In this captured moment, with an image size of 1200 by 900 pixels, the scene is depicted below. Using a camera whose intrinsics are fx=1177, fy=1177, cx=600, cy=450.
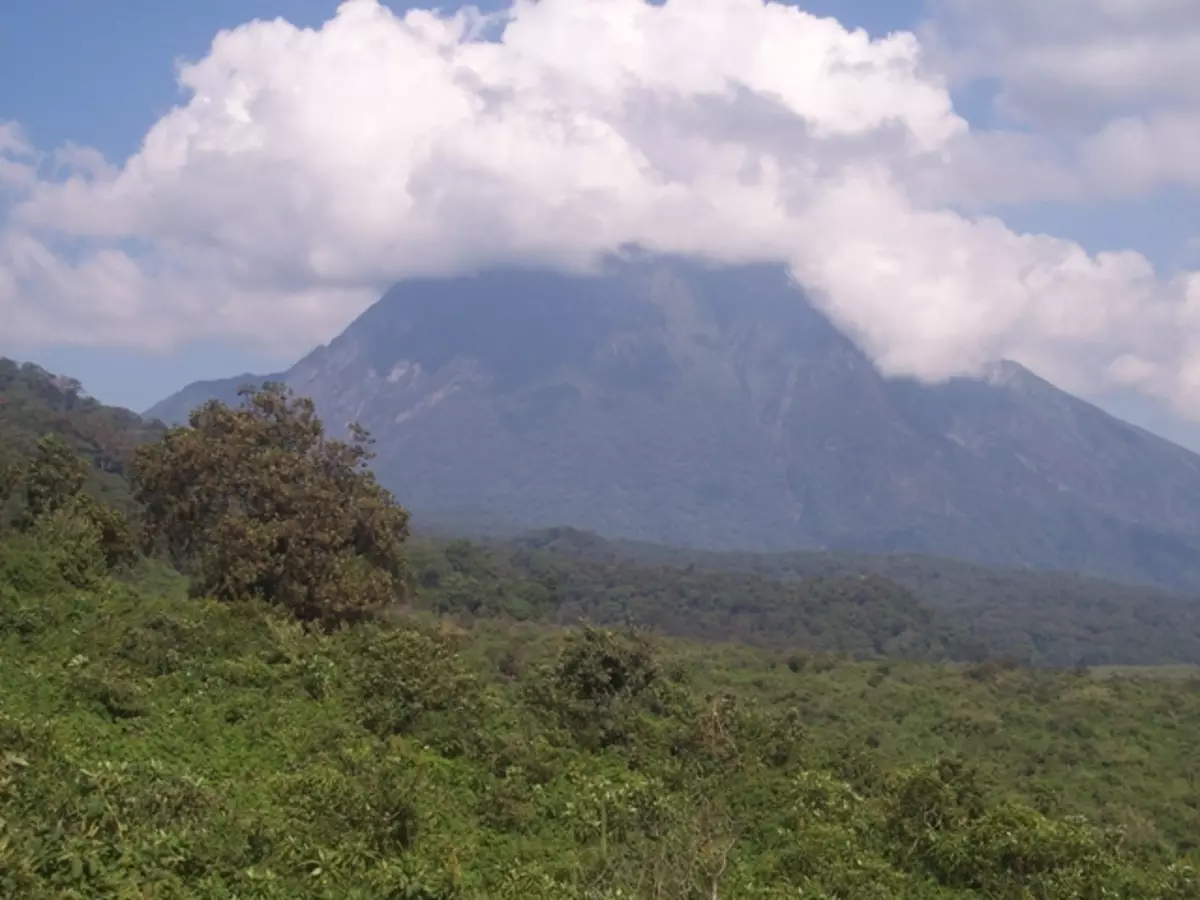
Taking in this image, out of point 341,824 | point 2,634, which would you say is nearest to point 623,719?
point 341,824

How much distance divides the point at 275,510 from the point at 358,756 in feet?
29.4

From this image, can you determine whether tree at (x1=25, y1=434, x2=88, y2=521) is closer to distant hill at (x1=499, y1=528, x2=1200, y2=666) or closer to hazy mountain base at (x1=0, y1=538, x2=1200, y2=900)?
hazy mountain base at (x1=0, y1=538, x2=1200, y2=900)

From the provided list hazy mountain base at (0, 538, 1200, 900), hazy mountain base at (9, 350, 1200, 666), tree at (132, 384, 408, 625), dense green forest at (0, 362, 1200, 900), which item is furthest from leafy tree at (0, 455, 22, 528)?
hazy mountain base at (9, 350, 1200, 666)

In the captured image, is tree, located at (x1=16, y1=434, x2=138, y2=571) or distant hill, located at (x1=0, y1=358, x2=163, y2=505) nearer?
tree, located at (x1=16, y1=434, x2=138, y2=571)

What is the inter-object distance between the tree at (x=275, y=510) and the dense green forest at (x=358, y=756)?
61 millimetres

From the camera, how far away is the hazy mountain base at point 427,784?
977cm

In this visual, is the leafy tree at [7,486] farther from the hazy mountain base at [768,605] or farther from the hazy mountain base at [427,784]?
the hazy mountain base at [768,605]

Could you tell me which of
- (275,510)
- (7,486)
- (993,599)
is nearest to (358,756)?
(275,510)

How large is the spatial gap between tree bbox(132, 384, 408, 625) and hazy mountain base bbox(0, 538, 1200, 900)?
4.94 feet

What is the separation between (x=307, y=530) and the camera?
65.8ft

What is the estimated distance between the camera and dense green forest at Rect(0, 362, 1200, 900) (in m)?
9.99

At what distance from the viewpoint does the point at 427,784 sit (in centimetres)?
1277

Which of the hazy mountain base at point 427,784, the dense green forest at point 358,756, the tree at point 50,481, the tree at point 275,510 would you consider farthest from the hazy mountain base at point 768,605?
the hazy mountain base at point 427,784

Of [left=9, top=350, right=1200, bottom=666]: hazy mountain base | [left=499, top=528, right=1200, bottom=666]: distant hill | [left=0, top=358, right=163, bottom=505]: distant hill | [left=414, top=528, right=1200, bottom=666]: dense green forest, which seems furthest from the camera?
[left=499, top=528, right=1200, bottom=666]: distant hill
